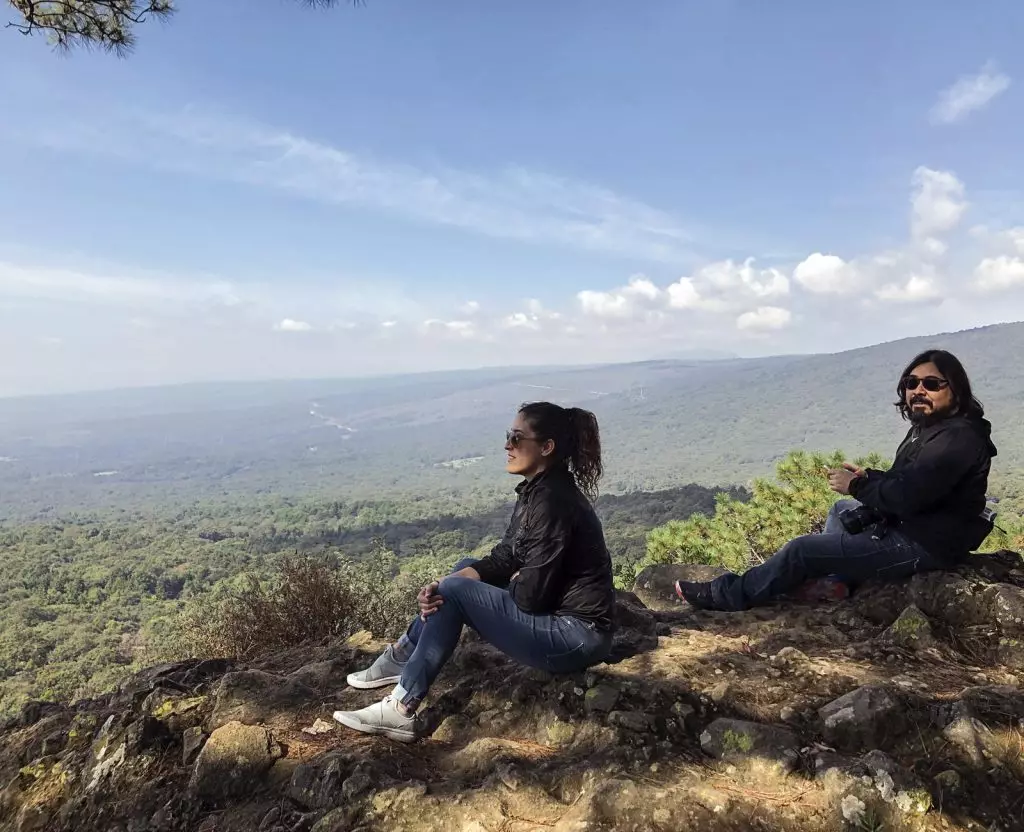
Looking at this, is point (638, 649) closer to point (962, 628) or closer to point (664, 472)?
point (962, 628)

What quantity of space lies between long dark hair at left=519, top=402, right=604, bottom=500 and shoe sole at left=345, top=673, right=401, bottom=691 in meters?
1.44

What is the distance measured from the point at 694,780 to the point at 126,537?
107 meters

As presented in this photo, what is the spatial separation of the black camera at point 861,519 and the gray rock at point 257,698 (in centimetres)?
334

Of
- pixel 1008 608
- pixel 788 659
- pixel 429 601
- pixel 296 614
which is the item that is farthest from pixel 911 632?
pixel 296 614

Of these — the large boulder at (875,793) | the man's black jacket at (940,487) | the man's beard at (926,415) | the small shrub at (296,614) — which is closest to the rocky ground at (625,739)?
the large boulder at (875,793)

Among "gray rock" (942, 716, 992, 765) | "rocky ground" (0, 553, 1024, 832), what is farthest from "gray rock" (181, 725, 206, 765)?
"gray rock" (942, 716, 992, 765)

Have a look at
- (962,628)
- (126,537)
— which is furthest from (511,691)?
(126,537)

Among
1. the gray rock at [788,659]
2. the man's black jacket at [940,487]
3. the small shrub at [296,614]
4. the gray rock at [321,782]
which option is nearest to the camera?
the gray rock at [321,782]

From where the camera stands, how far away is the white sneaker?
259cm

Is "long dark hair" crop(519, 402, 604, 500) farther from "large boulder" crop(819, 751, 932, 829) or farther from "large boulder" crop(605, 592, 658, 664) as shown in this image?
"large boulder" crop(819, 751, 932, 829)

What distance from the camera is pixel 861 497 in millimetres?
3428

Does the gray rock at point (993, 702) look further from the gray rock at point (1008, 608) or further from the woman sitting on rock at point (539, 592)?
the woman sitting on rock at point (539, 592)

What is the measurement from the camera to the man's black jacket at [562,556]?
2.57 m

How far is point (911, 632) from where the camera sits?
318 centimetres
